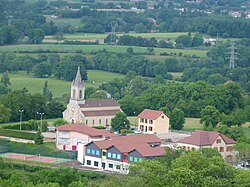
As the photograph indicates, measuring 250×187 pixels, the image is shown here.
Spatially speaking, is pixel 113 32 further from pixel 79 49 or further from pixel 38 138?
pixel 38 138

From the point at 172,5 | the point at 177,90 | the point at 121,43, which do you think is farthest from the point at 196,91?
the point at 172,5

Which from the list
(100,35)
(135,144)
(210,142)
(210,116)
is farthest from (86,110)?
(100,35)

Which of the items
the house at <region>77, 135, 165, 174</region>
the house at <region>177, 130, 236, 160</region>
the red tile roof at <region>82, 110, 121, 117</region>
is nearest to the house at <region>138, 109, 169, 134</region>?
the red tile roof at <region>82, 110, 121, 117</region>

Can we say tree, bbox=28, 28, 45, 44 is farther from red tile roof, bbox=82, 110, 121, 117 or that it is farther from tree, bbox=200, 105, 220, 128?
red tile roof, bbox=82, 110, 121, 117

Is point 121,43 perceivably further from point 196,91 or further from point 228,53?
point 196,91

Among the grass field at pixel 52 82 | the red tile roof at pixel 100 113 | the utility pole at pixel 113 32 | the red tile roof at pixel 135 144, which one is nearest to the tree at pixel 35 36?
the utility pole at pixel 113 32

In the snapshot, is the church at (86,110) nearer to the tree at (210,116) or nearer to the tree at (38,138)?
the tree at (38,138)
